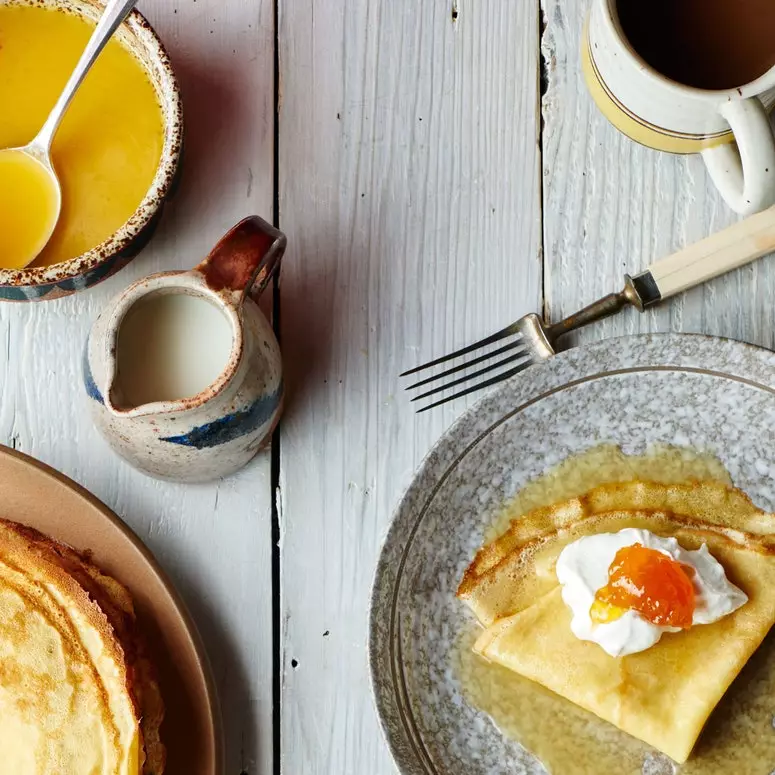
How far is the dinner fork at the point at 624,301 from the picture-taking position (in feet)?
3.63

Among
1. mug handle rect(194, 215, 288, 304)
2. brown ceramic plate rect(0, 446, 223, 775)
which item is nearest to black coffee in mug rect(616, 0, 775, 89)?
mug handle rect(194, 215, 288, 304)

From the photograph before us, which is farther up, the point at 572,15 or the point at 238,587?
the point at 572,15

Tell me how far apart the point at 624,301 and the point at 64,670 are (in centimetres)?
74

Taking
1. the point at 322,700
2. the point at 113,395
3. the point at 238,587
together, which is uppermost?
the point at 113,395

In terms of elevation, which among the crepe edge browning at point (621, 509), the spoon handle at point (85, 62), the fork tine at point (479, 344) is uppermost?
the spoon handle at point (85, 62)

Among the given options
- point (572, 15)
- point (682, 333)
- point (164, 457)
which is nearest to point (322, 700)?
point (164, 457)

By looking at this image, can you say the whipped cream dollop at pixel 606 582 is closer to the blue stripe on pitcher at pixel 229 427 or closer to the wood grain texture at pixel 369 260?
the wood grain texture at pixel 369 260

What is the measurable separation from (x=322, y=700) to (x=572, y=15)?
85 centimetres

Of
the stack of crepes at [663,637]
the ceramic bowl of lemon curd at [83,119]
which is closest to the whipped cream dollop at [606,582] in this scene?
the stack of crepes at [663,637]

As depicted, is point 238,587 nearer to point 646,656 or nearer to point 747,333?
point 646,656

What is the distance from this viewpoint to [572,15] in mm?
1204

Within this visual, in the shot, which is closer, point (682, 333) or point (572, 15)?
point (682, 333)

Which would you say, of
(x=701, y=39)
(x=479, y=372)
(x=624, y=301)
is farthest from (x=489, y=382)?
(x=701, y=39)

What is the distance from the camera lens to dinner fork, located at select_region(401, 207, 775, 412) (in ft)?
3.63
